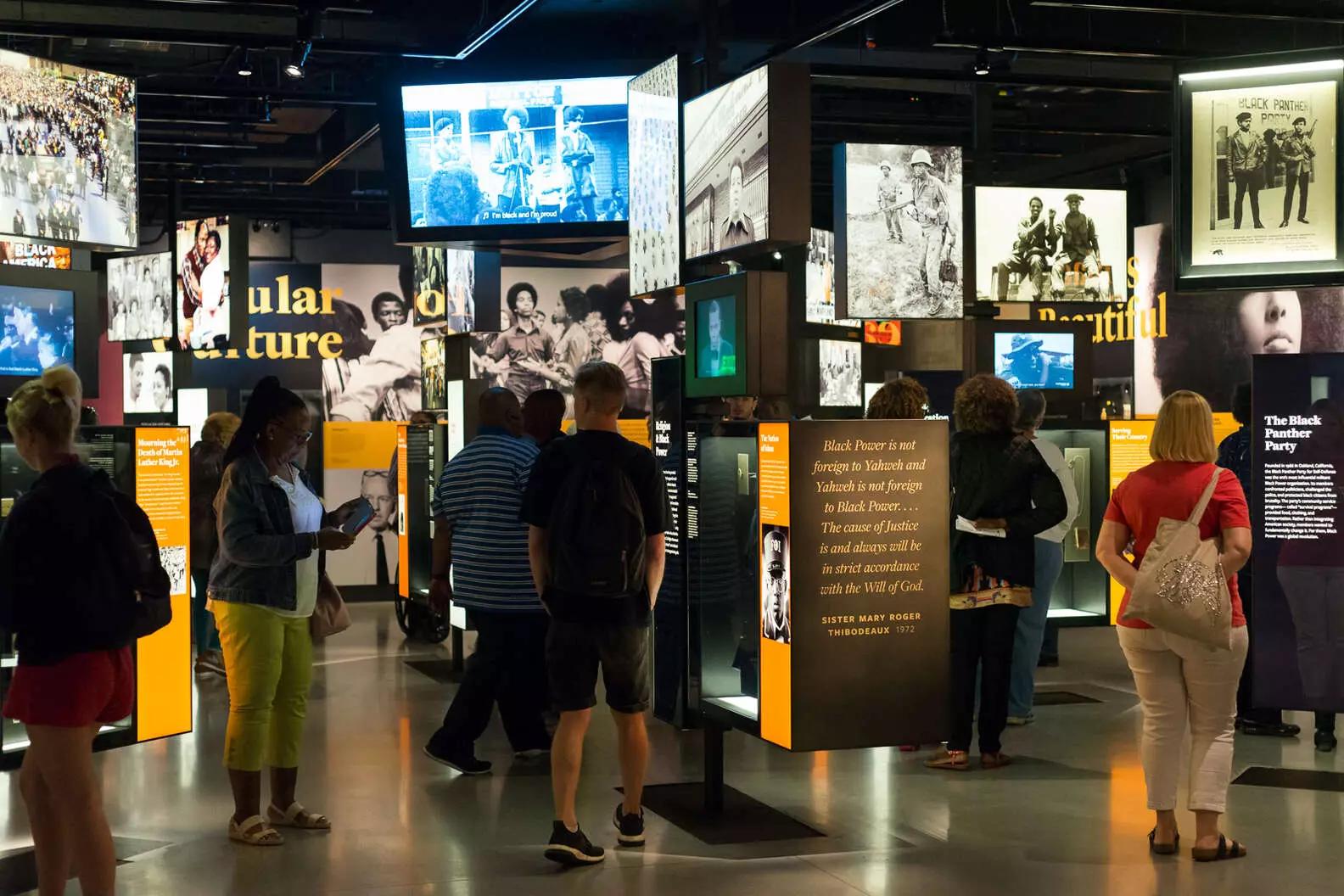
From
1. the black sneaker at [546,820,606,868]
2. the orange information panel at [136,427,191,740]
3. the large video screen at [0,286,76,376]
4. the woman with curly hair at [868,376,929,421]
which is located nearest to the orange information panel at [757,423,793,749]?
the black sneaker at [546,820,606,868]

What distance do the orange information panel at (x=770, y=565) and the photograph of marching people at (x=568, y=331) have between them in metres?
11.4

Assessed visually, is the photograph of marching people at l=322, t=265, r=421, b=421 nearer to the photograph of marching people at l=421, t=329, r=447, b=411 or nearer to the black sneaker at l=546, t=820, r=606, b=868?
the photograph of marching people at l=421, t=329, r=447, b=411

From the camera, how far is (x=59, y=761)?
150 inches

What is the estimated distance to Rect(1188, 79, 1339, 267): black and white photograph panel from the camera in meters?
6.63

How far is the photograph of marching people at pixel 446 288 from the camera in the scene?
9.13m

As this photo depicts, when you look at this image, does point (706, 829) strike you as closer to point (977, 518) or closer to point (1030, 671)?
point (977, 518)

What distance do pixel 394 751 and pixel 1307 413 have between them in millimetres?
4352

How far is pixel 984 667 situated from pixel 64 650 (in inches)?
158

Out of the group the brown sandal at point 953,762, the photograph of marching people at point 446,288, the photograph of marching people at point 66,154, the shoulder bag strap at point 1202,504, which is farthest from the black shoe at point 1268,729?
the photograph of marching people at point 66,154

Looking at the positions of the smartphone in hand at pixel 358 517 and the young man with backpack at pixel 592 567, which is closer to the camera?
the young man with backpack at pixel 592 567

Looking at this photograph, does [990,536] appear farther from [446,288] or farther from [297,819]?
[446,288]

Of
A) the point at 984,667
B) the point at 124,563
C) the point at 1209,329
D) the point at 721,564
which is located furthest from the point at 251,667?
the point at 1209,329

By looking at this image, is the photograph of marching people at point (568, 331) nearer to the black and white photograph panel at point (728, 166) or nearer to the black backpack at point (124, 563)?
the black and white photograph panel at point (728, 166)

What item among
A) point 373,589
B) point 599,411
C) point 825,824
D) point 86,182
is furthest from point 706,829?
point 373,589
